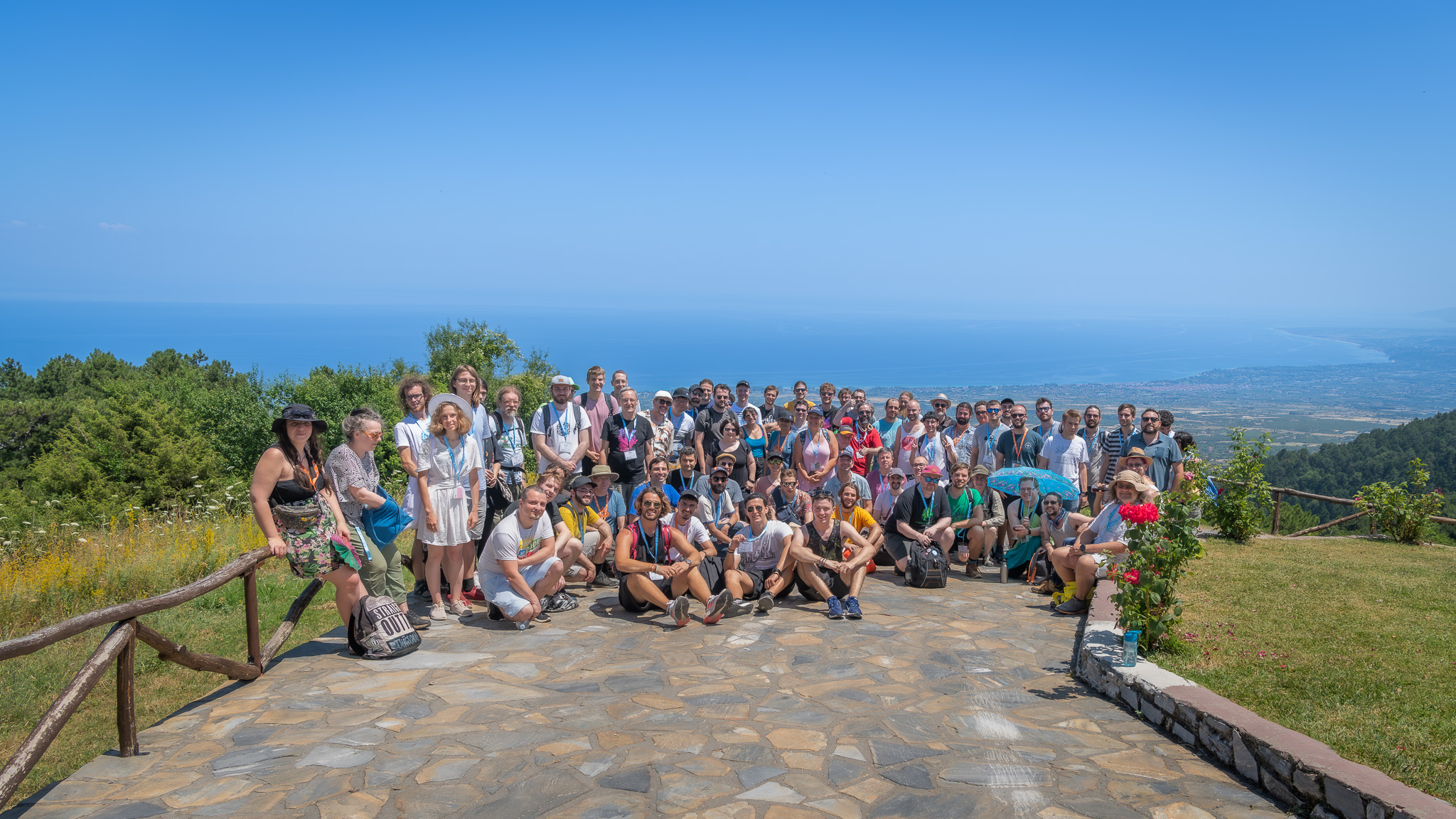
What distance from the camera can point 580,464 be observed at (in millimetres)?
9242

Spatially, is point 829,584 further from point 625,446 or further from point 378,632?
point 378,632

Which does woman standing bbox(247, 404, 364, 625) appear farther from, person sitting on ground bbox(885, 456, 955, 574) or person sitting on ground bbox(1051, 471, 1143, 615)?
person sitting on ground bbox(1051, 471, 1143, 615)

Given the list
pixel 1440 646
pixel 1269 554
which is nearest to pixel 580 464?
pixel 1440 646

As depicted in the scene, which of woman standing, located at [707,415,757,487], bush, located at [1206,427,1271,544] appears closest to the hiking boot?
woman standing, located at [707,415,757,487]

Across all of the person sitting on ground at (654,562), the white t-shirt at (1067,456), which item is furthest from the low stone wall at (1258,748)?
the white t-shirt at (1067,456)

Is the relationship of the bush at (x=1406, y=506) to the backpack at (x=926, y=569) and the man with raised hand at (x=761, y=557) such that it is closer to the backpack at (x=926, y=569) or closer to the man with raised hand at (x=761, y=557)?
the backpack at (x=926, y=569)

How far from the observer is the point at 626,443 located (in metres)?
9.11

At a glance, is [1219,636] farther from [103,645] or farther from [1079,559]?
[103,645]

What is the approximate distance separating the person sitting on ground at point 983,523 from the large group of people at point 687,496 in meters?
0.02

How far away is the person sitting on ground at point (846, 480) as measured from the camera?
9.09 meters

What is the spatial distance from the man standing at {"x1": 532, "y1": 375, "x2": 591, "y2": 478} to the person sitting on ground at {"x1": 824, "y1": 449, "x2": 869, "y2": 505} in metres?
2.69

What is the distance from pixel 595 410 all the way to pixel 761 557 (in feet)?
8.60

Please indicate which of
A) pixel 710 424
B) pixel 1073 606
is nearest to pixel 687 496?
pixel 710 424

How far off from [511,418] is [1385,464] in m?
29.0
